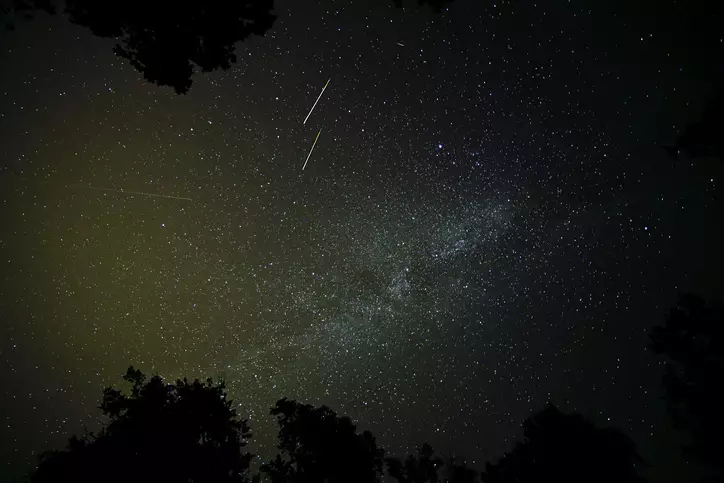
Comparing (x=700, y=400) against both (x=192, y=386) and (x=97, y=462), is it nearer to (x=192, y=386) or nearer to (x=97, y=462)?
(x=192, y=386)

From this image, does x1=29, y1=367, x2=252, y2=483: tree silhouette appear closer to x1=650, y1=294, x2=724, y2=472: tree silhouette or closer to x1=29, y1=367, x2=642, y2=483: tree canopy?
x1=29, y1=367, x2=642, y2=483: tree canopy

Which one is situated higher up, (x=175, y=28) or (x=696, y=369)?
(x=175, y=28)

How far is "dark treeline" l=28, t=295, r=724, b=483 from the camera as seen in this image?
633cm

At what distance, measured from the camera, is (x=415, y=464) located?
8188 millimetres

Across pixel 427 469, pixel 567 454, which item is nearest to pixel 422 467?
pixel 427 469

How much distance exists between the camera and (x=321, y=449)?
7.46 meters

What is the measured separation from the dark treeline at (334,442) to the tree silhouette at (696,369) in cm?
2

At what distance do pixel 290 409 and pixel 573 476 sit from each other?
7.44 metres

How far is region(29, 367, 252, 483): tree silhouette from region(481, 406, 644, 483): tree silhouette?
6642 mm

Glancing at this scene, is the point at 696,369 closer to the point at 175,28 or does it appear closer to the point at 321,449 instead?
the point at 321,449

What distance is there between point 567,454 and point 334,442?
20.4 feet

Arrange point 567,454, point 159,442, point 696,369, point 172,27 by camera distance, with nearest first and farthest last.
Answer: point 172,27
point 159,442
point 696,369
point 567,454

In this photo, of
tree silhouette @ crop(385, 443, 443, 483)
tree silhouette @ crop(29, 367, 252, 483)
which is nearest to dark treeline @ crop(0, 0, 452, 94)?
tree silhouette @ crop(29, 367, 252, 483)

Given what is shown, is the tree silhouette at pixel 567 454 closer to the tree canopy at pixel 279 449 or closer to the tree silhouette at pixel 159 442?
the tree canopy at pixel 279 449
